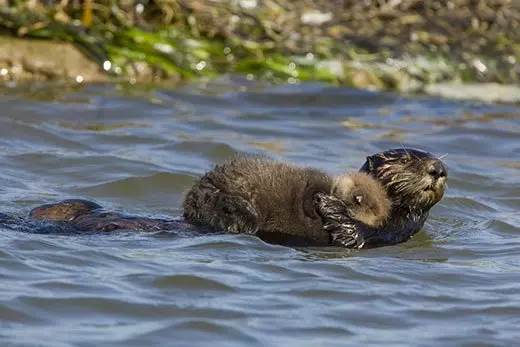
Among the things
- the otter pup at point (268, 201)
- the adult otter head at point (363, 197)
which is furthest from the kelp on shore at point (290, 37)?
the adult otter head at point (363, 197)

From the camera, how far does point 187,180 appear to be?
26.2 feet

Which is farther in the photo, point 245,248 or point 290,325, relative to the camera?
point 245,248

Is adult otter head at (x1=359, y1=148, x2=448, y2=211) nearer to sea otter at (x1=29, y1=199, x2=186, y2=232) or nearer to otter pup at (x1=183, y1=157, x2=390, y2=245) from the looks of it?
otter pup at (x1=183, y1=157, x2=390, y2=245)

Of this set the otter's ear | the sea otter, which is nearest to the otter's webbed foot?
the otter's ear

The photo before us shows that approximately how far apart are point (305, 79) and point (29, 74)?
247 cm

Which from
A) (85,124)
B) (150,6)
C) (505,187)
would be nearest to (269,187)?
(505,187)

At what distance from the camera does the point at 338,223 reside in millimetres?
6078

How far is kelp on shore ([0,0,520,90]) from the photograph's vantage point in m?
10.3

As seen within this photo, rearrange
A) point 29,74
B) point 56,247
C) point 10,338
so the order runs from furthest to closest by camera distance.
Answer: point 29,74 → point 56,247 → point 10,338

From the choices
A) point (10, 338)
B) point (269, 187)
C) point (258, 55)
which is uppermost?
point (258, 55)

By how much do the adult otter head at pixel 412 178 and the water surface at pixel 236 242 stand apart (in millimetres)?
251

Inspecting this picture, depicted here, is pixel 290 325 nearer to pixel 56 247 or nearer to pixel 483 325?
pixel 483 325

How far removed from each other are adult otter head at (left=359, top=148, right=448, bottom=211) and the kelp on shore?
4.31 meters

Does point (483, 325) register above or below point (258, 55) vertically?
below
